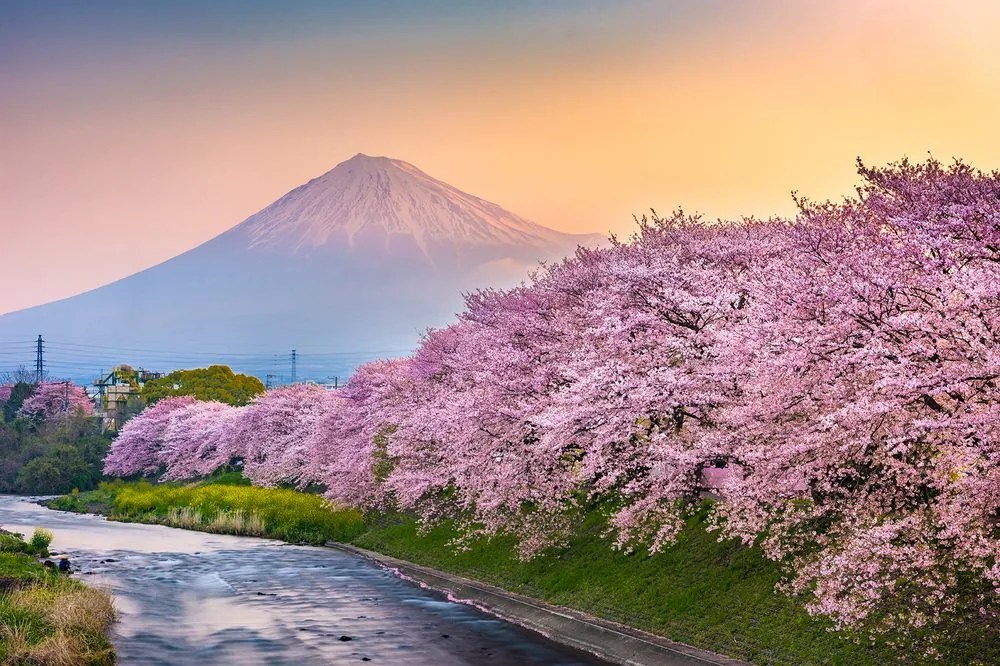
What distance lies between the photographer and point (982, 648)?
21.5 metres

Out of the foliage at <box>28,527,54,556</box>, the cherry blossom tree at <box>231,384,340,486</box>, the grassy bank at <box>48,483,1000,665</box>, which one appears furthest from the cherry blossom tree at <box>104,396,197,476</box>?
the grassy bank at <box>48,483,1000,665</box>

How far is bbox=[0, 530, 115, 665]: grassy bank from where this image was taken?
2658 centimetres

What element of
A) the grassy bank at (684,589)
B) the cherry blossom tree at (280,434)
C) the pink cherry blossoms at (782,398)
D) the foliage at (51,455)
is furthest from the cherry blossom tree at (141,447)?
the pink cherry blossoms at (782,398)

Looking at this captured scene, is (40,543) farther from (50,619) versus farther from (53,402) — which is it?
(53,402)

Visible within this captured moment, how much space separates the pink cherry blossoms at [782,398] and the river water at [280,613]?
507cm

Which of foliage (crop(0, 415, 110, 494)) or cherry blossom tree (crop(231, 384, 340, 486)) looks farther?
foliage (crop(0, 415, 110, 494))

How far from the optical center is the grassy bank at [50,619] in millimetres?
26578

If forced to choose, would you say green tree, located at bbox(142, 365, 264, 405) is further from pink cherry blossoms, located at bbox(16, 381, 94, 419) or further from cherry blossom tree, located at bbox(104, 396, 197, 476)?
cherry blossom tree, located at bbox(104, 396, 197, 476)

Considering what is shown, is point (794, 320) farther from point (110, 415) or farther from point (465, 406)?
point (110, 415)

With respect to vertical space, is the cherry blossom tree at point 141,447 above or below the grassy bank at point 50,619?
above

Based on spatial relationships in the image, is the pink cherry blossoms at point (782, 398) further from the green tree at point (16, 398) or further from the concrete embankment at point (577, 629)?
the green tree at point (16, 398)

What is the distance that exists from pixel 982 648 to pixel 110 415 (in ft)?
440

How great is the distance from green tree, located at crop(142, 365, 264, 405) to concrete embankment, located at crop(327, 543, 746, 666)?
295ft

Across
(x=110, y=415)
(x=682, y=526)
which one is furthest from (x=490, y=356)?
(x=110, y=415)
